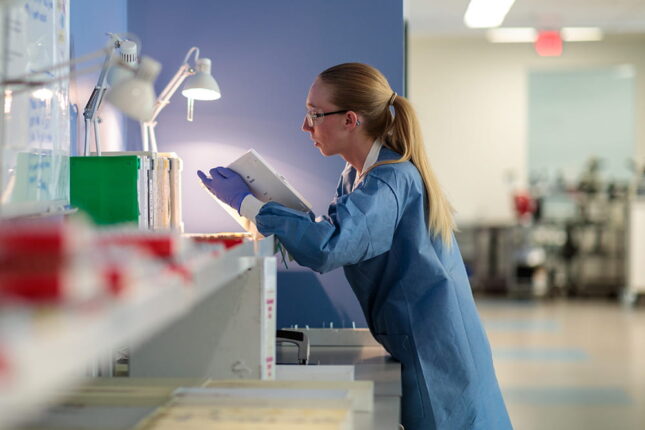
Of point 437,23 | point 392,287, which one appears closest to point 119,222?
point 392,287

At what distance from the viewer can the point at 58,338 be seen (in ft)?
1.83

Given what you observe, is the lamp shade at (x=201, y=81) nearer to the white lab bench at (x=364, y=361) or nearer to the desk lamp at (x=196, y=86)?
the desk lamp at (x=196, y=86)

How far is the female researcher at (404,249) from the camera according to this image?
6.37ft

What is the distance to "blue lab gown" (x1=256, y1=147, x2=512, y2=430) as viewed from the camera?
200 centimetres

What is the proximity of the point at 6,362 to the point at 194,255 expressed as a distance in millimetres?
505

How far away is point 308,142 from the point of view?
2.64m

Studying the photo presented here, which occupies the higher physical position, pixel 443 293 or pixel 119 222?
pixel 119 222

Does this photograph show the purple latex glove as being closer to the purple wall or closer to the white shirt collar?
the white shirt collar

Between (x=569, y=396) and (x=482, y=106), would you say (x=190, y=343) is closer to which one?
(x=569, y=396)

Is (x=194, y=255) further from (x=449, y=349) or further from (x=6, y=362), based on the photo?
(x=449, y=349)

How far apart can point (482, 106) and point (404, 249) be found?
25.3 feet

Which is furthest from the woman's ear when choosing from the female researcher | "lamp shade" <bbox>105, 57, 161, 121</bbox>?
"lamp shade" <bbox>105, 57, 161, 121</bbox>

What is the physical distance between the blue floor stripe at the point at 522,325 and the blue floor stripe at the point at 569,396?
193 centimetres

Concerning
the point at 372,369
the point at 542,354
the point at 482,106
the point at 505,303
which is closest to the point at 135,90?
the point at 372,369
